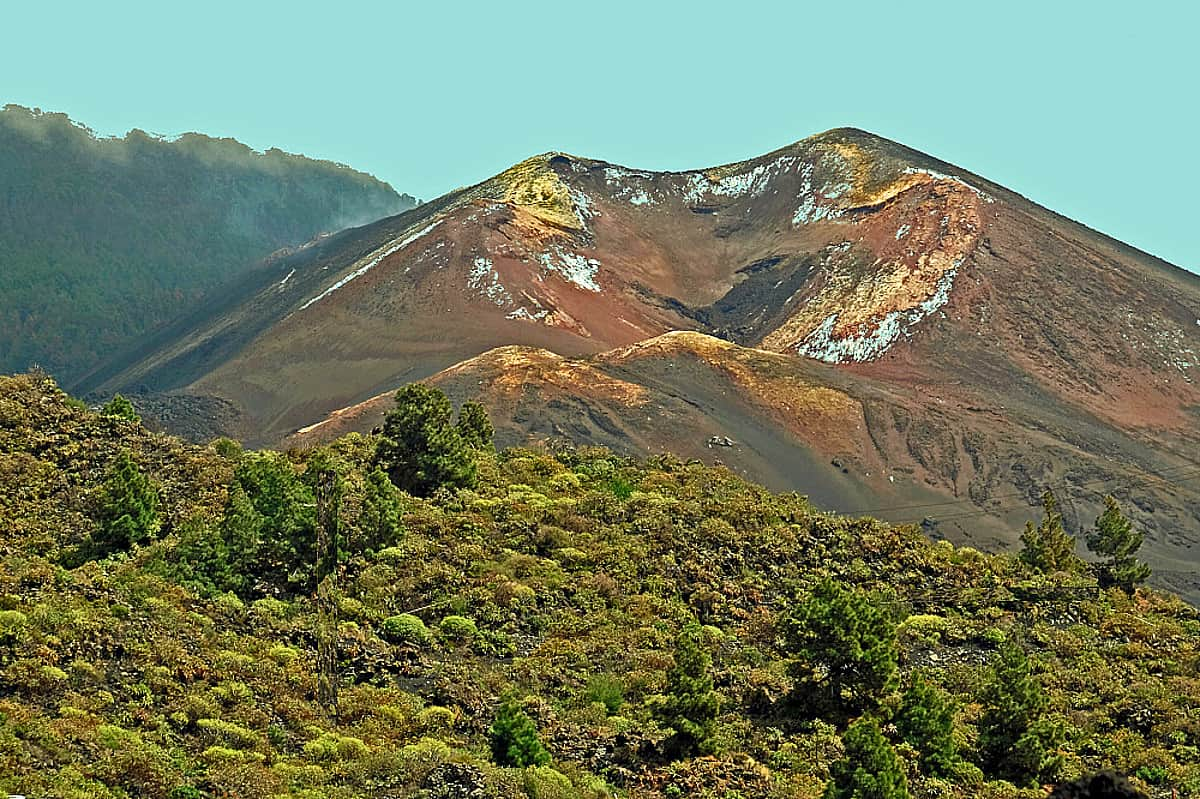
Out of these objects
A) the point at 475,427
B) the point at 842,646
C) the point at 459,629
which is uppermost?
the point at 475,427

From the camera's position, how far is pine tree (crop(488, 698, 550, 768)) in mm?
25328

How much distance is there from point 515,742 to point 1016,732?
12227mm

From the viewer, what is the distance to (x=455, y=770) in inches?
904

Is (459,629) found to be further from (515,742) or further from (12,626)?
(12,626)

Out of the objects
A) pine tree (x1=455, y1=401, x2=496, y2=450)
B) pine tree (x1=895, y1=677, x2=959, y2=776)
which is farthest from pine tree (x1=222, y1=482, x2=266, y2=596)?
pine tree (x1=455, y1=401, x2=496, y2=450)

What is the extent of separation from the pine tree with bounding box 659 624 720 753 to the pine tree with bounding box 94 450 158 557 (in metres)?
16.8

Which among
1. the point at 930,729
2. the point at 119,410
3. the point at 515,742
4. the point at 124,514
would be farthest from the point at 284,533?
the point at 930,729

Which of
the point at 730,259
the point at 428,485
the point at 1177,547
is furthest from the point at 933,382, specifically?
the point at 428,485

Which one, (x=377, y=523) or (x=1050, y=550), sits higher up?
(x=1050, y=550)

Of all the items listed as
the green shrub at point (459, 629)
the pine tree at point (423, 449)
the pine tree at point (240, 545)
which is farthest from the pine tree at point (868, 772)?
the pine tree at point (423, 449)

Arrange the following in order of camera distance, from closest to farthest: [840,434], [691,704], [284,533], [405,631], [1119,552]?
[691,704] → [405,631] → [284,533] → [1119,552] → [840,434]

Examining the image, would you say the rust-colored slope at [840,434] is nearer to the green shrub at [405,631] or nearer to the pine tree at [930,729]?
the green shrub at [405,631]

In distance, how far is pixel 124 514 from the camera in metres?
35.9

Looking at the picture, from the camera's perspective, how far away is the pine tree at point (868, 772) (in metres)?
22.6
